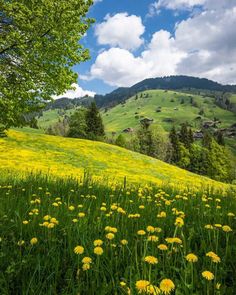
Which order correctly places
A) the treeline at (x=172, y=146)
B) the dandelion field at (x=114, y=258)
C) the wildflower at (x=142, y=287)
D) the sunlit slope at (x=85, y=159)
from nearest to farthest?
the wildflower at (x=142, y=287) → the dandelion field at (x=114, y=258) → the sunlit slope at (x=85, y=159) → the treeline at (x=172, y=146)

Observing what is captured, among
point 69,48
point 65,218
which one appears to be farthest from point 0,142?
point 65,218

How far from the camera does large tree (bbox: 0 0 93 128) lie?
1195 cm

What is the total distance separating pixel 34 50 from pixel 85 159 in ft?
73.2

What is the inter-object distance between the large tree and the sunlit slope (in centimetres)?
1335

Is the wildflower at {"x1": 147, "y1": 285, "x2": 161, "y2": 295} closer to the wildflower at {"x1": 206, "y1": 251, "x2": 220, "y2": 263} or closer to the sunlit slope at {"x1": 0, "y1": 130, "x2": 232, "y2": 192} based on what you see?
the wildflower at {"x1": 206, "y1": 251, "x2": 220, "y2": 263}

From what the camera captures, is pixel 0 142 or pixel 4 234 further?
pixel 0 142

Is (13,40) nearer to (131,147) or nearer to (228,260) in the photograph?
(228,260)

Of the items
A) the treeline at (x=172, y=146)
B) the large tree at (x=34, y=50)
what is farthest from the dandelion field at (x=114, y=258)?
the treeline at (x=172, y=146)

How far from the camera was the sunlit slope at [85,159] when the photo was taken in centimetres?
2808

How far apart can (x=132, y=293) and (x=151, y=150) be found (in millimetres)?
107475

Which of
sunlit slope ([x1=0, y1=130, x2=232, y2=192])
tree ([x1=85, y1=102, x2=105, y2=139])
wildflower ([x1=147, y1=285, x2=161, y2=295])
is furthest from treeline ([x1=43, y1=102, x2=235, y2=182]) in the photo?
wildflower ([x1=147, y1=285, x2=161, y2=295])

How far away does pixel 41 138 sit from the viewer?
4134 cm

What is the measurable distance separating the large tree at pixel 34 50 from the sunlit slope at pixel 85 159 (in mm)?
13351

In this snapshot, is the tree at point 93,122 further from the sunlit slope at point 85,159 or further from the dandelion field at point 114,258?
the dandelion field at point 114,258
